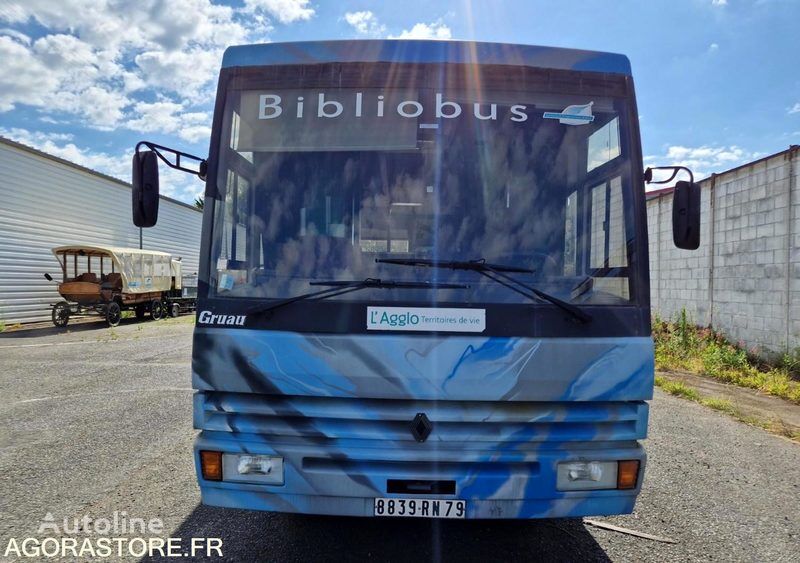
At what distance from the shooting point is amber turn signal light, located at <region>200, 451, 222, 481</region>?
241 cm

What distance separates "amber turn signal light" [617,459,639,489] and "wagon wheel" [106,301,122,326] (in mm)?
17210

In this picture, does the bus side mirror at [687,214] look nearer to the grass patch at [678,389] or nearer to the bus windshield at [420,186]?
the bus windshield at [420,186]

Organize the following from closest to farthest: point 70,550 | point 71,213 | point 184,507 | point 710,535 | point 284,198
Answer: point 284,198
point 70,550
point 710,535
point 184,507
point 71,213

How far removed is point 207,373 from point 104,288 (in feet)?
53.2

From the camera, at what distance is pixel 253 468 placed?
2.39 metres

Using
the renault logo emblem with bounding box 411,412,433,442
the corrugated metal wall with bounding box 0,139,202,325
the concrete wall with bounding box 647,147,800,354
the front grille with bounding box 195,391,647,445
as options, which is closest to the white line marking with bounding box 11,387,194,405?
the front grille with bounding box 195,391,647,445

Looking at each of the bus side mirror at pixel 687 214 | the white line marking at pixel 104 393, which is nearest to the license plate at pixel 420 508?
the bus side mirror at pixel 687 214

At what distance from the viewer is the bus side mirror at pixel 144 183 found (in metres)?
2.70

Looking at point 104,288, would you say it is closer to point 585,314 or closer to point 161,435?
point 161,435

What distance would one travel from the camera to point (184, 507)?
336 cm

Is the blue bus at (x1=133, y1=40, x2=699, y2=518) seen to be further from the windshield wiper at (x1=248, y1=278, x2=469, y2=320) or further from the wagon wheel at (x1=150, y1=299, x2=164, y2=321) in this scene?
the wagon wheel at (x1=150, y1=299, x2=164, y2=321)

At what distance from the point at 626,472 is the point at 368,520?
1.67 metres

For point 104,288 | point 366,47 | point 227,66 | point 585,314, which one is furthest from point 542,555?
point 104,288

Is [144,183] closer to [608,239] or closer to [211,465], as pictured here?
[211,465]
